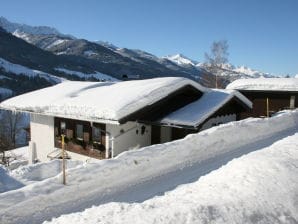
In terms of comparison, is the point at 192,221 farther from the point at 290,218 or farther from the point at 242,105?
the point at 242,105

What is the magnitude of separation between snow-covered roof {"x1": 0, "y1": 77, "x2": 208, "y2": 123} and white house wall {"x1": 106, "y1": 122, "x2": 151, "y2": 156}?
1187mm

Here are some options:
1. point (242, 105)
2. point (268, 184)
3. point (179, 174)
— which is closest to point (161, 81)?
point (242, 105)

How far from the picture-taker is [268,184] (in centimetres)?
807

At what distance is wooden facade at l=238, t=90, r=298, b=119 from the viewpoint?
2708cm

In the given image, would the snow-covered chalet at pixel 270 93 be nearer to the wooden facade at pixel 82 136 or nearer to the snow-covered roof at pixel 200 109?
the snow-covered roof at pixel 200 109

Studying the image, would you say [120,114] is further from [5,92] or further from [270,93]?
[5,92]

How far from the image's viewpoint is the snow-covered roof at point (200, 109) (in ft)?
53.0

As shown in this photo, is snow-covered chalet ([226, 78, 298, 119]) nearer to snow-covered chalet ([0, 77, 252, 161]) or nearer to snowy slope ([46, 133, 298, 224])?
snow-covered chalet ([0, 77, 252, 161])

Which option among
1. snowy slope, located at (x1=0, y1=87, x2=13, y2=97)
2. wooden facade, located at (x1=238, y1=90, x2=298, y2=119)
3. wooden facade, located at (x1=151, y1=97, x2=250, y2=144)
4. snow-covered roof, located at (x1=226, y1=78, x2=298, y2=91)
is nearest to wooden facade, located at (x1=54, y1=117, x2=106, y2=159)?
wooden facade, located at (x1=151, y1=97, x2=250, y2=144)

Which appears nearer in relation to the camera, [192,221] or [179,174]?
[192,221]

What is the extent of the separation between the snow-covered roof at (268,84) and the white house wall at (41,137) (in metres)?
15.3

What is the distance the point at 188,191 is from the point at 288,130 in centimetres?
1183

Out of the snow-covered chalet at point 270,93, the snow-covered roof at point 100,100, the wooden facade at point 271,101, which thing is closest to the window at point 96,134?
the snow-covered roof at point 100,100

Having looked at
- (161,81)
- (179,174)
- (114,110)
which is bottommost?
(179,174)
